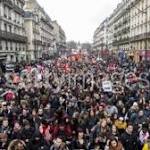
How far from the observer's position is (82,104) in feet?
64.5

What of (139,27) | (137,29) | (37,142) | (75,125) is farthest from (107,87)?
(137,29)

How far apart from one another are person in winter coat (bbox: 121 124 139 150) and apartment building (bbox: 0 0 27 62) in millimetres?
49201

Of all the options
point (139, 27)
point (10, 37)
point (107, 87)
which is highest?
point (139, 27)

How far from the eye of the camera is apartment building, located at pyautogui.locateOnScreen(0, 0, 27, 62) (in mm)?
67969

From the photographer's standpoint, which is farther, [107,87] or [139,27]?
[139,27]

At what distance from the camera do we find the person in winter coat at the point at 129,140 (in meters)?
13.3

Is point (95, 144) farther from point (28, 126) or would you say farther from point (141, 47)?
point (141, 47)

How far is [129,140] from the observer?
13.3 meters

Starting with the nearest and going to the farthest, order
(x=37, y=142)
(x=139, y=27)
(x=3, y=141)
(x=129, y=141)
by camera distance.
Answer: (x=3, y=141), (x=129, y=141), (x=37, y=142), (x=139, y=27)

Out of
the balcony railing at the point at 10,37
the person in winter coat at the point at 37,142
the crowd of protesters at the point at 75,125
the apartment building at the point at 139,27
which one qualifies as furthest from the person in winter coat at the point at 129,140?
the apartment building at the point at 139,27

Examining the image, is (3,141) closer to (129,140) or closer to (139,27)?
(129,140)

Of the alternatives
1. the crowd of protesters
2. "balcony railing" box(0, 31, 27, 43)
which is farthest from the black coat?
"balcony railing" box(0, 31, 27, 43)

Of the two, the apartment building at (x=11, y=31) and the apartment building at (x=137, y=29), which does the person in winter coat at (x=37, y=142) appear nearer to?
the apartment building at (x=11, y=31)

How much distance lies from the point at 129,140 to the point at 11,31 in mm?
65827
